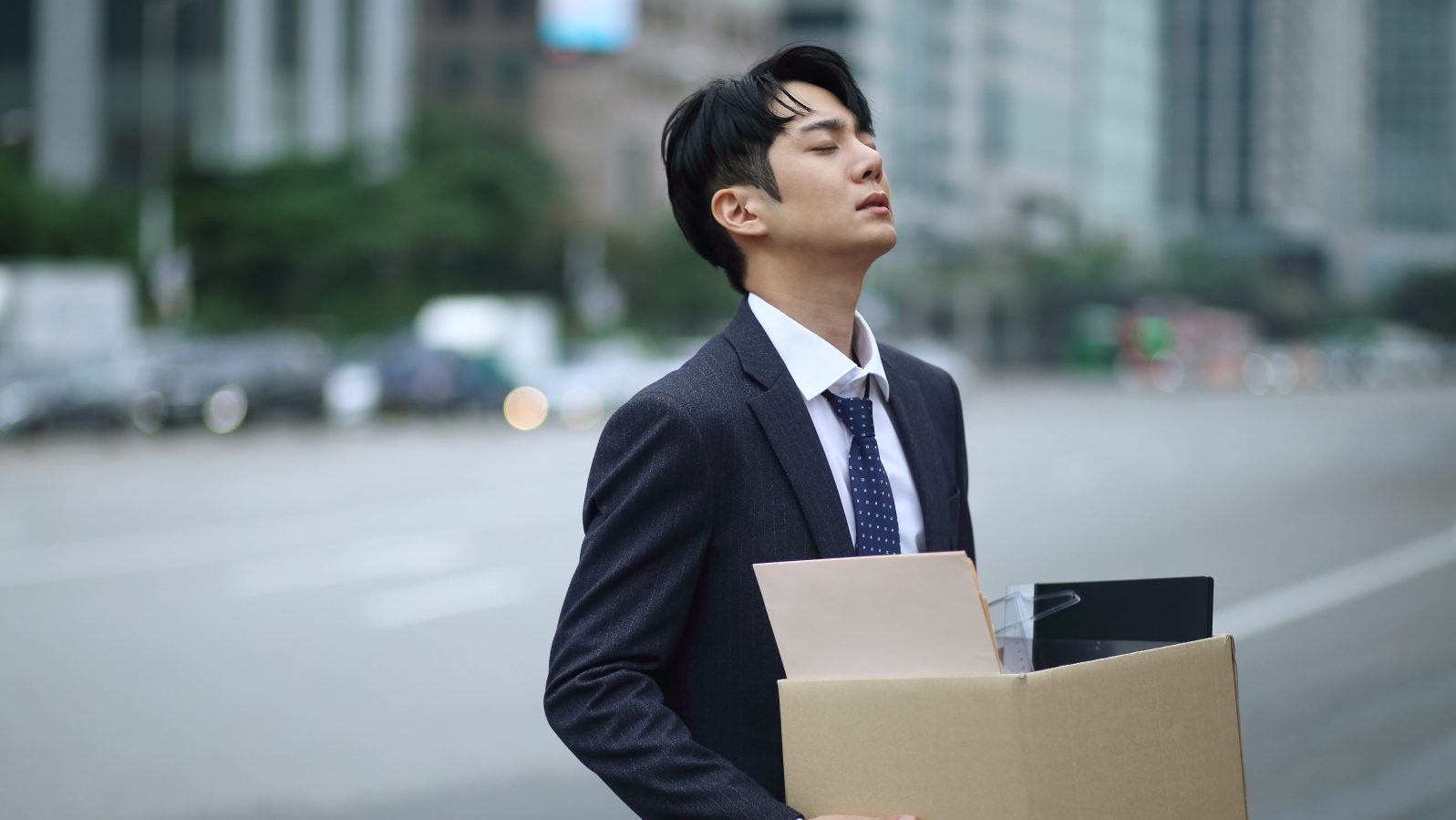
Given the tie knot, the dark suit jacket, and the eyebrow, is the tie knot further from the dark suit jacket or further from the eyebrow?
the eyebrow

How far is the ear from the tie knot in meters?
0.24

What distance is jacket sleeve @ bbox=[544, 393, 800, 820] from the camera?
192cm

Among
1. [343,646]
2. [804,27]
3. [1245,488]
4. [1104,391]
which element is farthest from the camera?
[804,27]

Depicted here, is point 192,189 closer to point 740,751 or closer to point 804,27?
point 804,27

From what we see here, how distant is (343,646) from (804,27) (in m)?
80.1

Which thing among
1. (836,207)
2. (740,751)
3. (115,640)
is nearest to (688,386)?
(836,207)

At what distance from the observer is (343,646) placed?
8.63m

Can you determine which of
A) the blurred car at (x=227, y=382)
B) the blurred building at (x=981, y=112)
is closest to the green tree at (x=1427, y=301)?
the blurred building at (x=981, y=112)

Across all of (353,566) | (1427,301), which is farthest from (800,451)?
(1427,301)

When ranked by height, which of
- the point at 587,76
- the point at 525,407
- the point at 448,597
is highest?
the point at 587,76

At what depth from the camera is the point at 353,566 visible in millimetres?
11672

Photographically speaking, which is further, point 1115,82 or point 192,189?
point 1115,82

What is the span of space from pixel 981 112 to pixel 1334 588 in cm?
7657

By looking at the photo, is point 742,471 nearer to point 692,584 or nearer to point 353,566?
Result: point 692,584
